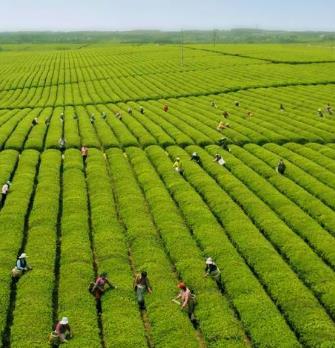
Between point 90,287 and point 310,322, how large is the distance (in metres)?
10.0

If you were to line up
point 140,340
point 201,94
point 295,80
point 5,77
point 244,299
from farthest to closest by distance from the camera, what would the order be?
1. point 5,77
2. point 295,80
3. point 201,94
4. point 244,299
5. point 140,340

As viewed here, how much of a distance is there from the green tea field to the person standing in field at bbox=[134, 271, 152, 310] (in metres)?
0.28

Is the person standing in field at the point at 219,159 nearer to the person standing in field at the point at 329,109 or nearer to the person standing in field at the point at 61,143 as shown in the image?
the person standing in field at the point at 61,143

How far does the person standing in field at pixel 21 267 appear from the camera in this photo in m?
25.7

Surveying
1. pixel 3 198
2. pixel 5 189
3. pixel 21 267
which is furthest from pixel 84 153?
pixel 21 267

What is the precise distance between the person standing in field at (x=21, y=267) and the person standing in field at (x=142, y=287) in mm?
6047

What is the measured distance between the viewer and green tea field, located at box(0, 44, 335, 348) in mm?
21812

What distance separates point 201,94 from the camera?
9012cm

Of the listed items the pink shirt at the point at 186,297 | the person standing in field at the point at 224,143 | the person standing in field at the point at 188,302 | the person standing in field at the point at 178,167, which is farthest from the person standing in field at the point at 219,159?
the pink shirt at the point at 186,297

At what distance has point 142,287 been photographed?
2350 centimetres

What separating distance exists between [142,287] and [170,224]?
27.4 ft

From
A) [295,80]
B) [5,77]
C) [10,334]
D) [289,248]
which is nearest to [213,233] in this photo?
[289,248]

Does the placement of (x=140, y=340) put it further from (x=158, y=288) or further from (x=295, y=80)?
(x=295, y=80)

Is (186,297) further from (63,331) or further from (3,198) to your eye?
(3,198)
